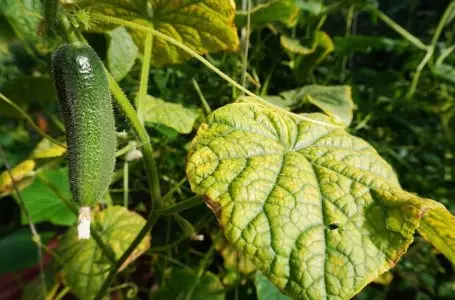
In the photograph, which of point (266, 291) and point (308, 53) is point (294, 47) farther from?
point (266, 291)

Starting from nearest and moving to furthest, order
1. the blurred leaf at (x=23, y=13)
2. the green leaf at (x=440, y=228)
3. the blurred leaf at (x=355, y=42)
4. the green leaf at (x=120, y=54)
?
the green leaf at (x=440, y=228) → the blurred leaf at (x=23, y=13) → the green leaf at (x=120, y=54) → the blurred leaf at (x=355, y=42)

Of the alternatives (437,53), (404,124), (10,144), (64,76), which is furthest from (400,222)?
(10,144)

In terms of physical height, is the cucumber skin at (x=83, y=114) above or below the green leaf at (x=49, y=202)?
above

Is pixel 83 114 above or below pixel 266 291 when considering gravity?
above

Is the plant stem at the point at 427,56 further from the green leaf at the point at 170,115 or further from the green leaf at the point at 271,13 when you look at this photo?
the green leaf at the point at 170,115

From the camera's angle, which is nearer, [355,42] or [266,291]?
[266,291]

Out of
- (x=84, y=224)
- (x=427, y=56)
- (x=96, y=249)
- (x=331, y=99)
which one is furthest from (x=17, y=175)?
(x=427, y=56)

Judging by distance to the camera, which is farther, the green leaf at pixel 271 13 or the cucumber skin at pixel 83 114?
the green leaf at pixel 271 13

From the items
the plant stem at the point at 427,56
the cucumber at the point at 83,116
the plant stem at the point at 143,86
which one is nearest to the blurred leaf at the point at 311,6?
the plant stem at the point at 427,56
